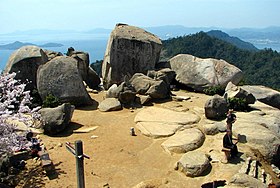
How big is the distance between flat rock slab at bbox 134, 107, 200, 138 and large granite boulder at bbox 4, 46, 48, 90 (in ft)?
24.7

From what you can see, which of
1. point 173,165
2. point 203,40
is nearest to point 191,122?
point 173,165

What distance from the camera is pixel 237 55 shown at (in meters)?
80.6

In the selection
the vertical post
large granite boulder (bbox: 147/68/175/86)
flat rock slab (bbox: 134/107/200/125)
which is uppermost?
the vertical post

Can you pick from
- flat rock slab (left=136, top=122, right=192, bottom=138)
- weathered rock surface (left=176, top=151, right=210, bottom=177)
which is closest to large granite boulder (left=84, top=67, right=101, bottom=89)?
flat rock slab (left=136, top=122, right=192, bottom=138)

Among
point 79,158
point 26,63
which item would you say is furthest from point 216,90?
point 79,158

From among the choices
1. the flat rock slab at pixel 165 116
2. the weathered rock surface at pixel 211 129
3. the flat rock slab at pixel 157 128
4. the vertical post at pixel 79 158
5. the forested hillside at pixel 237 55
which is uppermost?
the vertical post at pixel 79 158

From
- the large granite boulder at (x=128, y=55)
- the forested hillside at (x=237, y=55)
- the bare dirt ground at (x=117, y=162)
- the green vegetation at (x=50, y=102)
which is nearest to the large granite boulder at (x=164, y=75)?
the large granite boulder at (x=128, y=55)

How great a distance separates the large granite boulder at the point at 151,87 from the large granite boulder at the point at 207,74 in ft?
9.16

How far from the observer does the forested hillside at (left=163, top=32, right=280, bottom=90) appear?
64438mm

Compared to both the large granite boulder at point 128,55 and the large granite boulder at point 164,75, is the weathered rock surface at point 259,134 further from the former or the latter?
the large granite boulder at point 128,55

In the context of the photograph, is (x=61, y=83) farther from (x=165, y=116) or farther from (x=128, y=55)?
(x=165, y=116)

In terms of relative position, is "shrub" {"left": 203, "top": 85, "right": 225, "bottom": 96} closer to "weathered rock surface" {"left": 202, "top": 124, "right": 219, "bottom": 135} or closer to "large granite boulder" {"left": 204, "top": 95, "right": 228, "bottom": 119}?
"large granite boulder" {"left": 204, "top": 95, "right": 228, "bottom": 119}

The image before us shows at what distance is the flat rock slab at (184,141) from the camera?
12.2 meters

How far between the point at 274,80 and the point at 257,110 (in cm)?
4922
